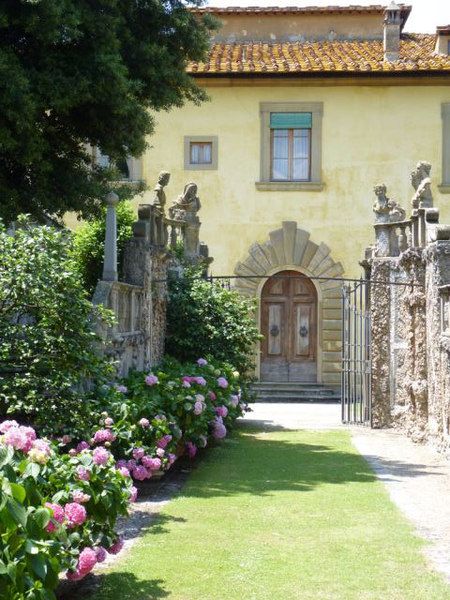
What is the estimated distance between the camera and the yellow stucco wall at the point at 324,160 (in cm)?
2416

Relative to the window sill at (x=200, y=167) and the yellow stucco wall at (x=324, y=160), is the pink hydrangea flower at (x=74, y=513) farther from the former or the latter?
the window sill at (x=200, y=167)

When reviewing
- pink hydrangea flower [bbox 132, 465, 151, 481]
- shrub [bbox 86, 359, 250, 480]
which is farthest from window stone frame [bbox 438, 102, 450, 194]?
pink hydrangea flower [bbox 132, 465, 151, 481]

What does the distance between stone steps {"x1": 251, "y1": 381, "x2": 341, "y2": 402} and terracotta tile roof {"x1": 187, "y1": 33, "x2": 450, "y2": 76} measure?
7614 mm

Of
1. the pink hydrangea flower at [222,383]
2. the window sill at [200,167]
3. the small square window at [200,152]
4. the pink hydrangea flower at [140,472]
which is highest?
the small square window at [200,152]

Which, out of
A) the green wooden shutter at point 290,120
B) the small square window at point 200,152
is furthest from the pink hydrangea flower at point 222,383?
the green wooden shutter at point 290,120

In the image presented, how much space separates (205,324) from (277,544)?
Answer: 345 inches

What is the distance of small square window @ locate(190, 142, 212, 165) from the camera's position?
24.7 metres

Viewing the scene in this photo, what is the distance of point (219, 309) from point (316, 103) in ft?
31.6

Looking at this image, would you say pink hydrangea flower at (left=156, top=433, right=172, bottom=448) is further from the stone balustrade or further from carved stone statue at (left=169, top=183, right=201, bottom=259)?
carved stone statue at (left=169, top=183, right=201, bottom=259)

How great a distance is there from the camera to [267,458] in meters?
12.5

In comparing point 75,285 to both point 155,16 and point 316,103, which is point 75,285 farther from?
point 316,103

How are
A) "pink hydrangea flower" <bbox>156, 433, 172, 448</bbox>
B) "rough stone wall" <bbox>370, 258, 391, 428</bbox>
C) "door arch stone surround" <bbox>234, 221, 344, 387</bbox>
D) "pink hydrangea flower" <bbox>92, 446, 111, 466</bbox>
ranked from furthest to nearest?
"door arch stone surround" <bbox>234, 221, 344, 387</bbox>
"rough stone wall" <bbox>370, 258, 391, 428</bbox>
"pink hydrangea flower" <bbox>156, 433, 172, 448</bbox>
"pink hydrangea flower" <bbox>92, 446, 111, 466</bbox>

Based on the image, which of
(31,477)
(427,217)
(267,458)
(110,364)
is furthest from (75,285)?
(427,217)

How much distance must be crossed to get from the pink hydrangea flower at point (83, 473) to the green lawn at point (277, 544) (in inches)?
30.6
